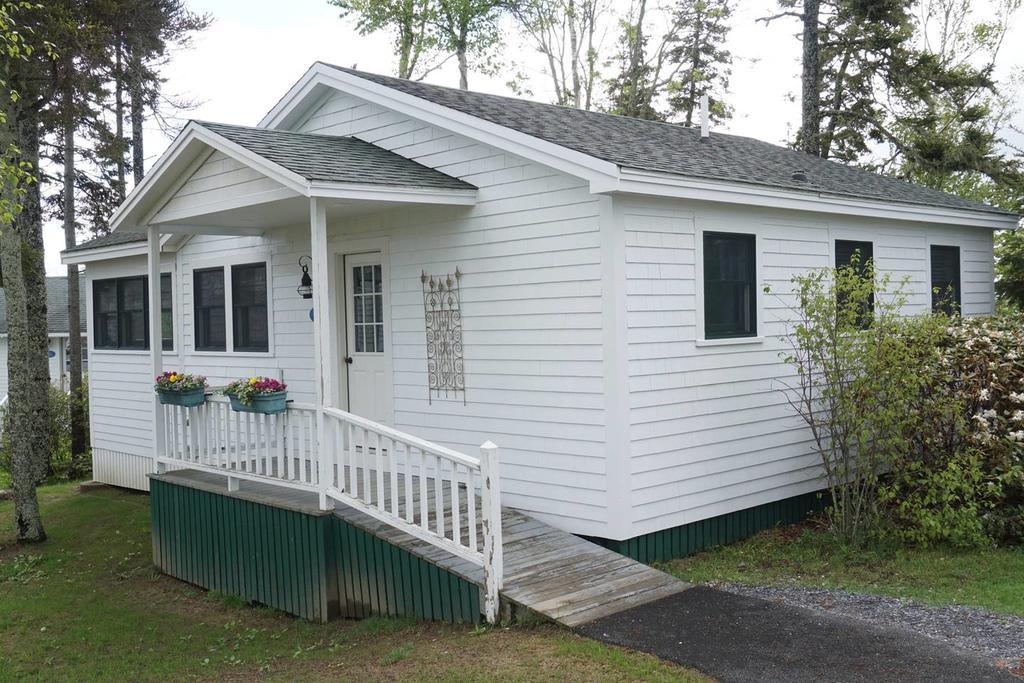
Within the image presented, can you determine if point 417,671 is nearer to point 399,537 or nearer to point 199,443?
point 399,537

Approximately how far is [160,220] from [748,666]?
722cm

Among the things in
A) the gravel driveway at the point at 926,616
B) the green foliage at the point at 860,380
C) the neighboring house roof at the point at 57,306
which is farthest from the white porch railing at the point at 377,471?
the neighboring house roof at the point at 57,306

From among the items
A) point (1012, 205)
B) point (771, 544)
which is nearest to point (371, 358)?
point (771, 544)

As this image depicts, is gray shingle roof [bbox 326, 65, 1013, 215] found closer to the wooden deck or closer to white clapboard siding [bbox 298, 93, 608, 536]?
white clapboard siding [bbox 298, 93, 608, 536]

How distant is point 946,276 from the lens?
37.5 feet

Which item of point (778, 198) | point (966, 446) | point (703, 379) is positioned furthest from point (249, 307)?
point (966, 446)

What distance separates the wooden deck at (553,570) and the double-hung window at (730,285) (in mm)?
2312

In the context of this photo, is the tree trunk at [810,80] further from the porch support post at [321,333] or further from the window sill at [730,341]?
the porch support post at [321,333]

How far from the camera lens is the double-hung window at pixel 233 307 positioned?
36.9ft

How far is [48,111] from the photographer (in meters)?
13.5

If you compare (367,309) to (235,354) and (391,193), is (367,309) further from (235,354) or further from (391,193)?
(235,354)

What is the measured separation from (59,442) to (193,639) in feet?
45.7

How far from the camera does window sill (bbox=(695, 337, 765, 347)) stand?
8211mm

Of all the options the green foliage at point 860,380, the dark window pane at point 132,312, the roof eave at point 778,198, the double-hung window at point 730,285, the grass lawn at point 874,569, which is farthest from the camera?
the dark window pane at point 132,312
